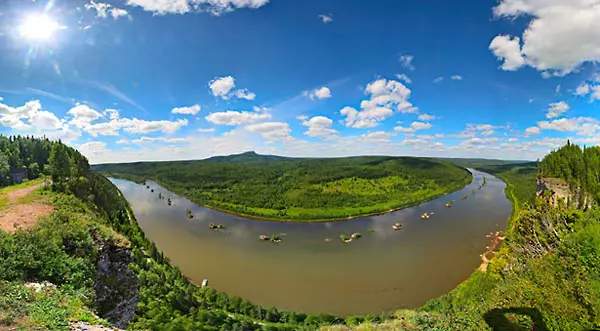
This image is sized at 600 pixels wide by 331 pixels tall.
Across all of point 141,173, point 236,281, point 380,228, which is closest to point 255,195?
point 380,228

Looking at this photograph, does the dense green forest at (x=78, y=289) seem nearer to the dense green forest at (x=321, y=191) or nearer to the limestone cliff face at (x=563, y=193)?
the limestone cliff face at (x=563, y=193)

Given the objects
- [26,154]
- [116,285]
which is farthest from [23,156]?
[116,285]

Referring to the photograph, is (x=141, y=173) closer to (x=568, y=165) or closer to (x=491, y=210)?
(x=491, y=210)

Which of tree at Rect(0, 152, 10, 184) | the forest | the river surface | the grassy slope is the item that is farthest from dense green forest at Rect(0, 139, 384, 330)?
tree at Rect(0, 152, 10, 184)

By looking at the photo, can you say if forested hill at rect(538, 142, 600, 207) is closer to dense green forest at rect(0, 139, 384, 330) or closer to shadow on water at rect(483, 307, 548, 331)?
shadow on water at rect(483, 307, 548, 331)

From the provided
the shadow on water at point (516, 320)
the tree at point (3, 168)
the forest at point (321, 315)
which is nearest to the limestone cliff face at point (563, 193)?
the forest at point (321, 315)
